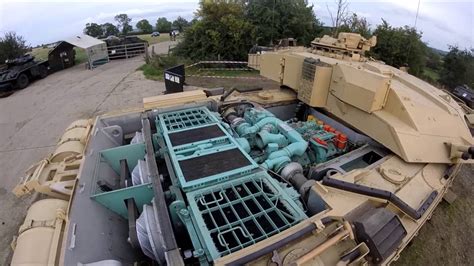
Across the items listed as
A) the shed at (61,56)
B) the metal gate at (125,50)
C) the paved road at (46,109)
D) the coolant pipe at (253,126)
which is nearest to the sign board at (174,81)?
the paved road at (46,109)

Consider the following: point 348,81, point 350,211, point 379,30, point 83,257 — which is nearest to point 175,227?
point 83,257

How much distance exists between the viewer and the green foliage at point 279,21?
17.3m

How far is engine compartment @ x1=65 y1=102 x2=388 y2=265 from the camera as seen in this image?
97.7 inches

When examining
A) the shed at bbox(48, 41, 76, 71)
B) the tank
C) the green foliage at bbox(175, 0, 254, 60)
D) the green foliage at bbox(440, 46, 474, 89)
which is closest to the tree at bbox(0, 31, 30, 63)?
the shed at bbox(48, 41, 76, 71)

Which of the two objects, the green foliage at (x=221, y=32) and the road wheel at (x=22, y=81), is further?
the green foliage at (x=221, y=32)

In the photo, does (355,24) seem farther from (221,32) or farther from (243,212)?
(243,212)

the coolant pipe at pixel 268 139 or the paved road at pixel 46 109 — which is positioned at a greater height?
→ the coolant pipe at pixel 268 139

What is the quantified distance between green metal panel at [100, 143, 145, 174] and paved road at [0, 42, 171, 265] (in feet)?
6.87

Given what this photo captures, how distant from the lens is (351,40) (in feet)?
18.8

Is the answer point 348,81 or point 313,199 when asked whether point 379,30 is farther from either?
point 313,199

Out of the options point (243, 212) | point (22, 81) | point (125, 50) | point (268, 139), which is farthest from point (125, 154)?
point (125, 50)

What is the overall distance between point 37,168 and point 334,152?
167 inches

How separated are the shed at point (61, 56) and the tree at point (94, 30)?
20.9 metres

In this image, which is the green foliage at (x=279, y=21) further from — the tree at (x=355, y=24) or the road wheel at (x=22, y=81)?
the road wheel at (x=22, y=81)
